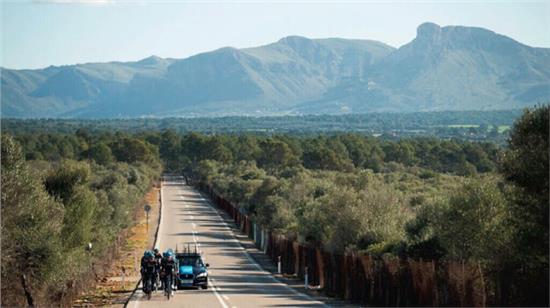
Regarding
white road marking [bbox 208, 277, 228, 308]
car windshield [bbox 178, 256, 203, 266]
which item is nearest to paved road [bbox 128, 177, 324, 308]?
white road marking [bbox 208, 277, 228, 308]

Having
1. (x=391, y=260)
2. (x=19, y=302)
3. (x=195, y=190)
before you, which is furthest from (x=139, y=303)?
(x=195, y=190)

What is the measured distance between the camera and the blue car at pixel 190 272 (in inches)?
1390

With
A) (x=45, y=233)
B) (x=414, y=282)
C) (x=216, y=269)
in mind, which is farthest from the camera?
(x=216, y=269)

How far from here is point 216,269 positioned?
157 feet

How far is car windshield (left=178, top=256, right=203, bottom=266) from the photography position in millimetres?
35312

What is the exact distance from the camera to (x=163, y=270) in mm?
31266

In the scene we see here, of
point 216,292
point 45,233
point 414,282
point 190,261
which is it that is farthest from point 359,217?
point 45,233

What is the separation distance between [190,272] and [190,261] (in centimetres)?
44

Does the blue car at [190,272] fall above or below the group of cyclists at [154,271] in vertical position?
below

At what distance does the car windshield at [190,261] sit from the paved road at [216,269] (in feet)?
3.38

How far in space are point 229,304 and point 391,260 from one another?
523 cm

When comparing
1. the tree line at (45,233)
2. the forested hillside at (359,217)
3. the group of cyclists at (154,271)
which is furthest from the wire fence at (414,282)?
the tree line at (45,233)

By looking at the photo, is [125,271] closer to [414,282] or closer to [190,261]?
[190,261]

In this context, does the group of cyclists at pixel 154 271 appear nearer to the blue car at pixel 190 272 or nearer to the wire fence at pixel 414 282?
the blue car at pixel 190 272
